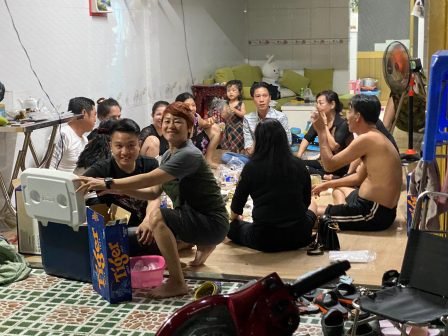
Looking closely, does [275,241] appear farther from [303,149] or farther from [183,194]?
[303,149]

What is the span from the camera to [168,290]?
3869 millimetres

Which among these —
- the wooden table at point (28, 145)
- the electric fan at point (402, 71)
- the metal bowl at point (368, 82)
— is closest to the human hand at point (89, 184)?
the wooden table at point (28, 145)

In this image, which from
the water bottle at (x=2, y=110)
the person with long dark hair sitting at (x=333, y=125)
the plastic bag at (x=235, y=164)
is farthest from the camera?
the plastic bag at (x=235, y=164)

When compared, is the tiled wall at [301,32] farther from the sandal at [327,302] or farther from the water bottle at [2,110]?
the sandal at [327,302]

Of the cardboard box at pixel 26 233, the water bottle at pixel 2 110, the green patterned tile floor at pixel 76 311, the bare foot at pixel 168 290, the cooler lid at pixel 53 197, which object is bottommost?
the green patterned tile floor at pixel 76 311

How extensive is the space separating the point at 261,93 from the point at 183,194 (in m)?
3.08

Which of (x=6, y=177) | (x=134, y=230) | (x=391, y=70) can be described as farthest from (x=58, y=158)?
(x=391, y=70)

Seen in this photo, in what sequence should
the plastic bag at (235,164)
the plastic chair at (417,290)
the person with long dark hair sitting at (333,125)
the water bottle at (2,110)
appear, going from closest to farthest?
the plastic chair at (417,290), the water bottle at (2,110), the person with long dark hair sitting at (333,125), the plastic bag at (235,164)

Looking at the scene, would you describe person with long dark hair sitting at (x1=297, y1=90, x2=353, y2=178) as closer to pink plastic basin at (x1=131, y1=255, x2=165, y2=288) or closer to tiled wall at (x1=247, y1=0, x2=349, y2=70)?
pink plastic basin at (x1=131, y1=255, x2=165, y2=288)

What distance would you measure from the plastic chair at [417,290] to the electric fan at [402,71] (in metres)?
3.21

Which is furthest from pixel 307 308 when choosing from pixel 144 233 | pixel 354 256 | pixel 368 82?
pixel 368 82

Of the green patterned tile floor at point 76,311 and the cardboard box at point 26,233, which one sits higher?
the cardboard box at point 26,233

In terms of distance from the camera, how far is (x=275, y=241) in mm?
4547

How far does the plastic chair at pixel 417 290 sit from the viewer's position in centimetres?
279
